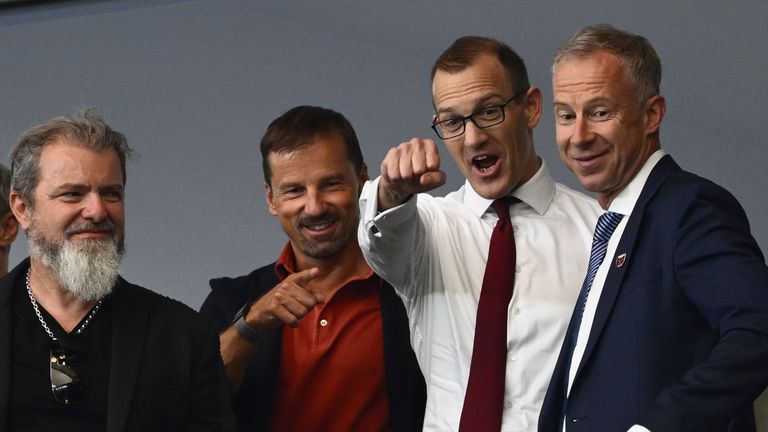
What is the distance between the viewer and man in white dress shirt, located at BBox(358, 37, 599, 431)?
237 centimetres

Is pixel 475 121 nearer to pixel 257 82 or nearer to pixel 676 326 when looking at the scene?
pixel 676 326

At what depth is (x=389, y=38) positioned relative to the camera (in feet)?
12.9

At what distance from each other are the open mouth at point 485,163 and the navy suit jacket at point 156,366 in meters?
0.66

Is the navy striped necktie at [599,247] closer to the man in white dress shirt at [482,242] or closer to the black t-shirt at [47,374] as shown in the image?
the man in white dress shirt at [482,242]

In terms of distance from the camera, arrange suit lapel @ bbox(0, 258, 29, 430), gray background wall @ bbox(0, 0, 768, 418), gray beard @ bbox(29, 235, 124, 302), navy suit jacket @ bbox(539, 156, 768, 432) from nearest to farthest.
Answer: navy suit jacket @ bbox(539, 156, 768, 432)
suit lapel @ bbox(0, 258, 29, 430)
gray beard @ bbox(29, 235, 124, 302)
gray background wall @ bbox(0, 0, 768, 418)

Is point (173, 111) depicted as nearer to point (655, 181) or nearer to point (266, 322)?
point (266, 322)

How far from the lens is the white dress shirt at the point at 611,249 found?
6.65ft

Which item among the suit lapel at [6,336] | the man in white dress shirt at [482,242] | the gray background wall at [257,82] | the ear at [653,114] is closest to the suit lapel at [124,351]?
the suit lapel at [6,336]

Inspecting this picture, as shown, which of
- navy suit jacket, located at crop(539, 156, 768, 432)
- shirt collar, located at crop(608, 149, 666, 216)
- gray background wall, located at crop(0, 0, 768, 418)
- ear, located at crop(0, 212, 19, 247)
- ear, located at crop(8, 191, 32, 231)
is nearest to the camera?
navy suit jacket, located at crop(539, 156, 768, 432)

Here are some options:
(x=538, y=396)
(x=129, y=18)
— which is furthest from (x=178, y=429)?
(x=129, y=18)

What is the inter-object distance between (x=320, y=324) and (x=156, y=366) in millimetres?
450

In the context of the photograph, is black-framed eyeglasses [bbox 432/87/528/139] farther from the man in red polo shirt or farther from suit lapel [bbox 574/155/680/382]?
suit lapel [bbox 574/155/680/382]

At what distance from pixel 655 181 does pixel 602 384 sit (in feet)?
1.17

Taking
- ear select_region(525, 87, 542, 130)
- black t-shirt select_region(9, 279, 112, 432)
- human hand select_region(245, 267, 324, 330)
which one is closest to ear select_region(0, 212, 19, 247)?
black t-shirt select_region(9, 279, 112, 432)
